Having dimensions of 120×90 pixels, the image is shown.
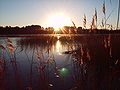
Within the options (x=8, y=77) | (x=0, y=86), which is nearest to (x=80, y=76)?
(x=0, y=86)

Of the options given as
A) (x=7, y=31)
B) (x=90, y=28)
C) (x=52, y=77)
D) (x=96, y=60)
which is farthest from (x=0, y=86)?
(x=7, y=31)

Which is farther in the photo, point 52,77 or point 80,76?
point 52,77

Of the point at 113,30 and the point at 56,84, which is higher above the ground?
the point at 113,30

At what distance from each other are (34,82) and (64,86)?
972 mm

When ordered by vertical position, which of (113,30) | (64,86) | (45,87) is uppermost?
(113,30)

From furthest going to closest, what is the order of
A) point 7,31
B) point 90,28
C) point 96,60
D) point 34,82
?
point 7,31, point 96,60, point 34,82, point 90,28

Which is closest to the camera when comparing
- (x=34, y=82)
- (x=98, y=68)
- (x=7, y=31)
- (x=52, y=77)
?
(x=34, y=82)

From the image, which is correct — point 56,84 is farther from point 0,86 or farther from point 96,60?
point 96,60

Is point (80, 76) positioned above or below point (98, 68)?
above

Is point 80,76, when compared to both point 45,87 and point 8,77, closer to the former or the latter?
point 45,87

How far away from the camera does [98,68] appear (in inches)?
267

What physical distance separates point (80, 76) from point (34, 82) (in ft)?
8.19

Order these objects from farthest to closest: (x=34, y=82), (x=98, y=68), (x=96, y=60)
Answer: (x=96, y=60) → (x=98, y=68) → (x=34, y=82)

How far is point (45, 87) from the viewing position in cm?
316
